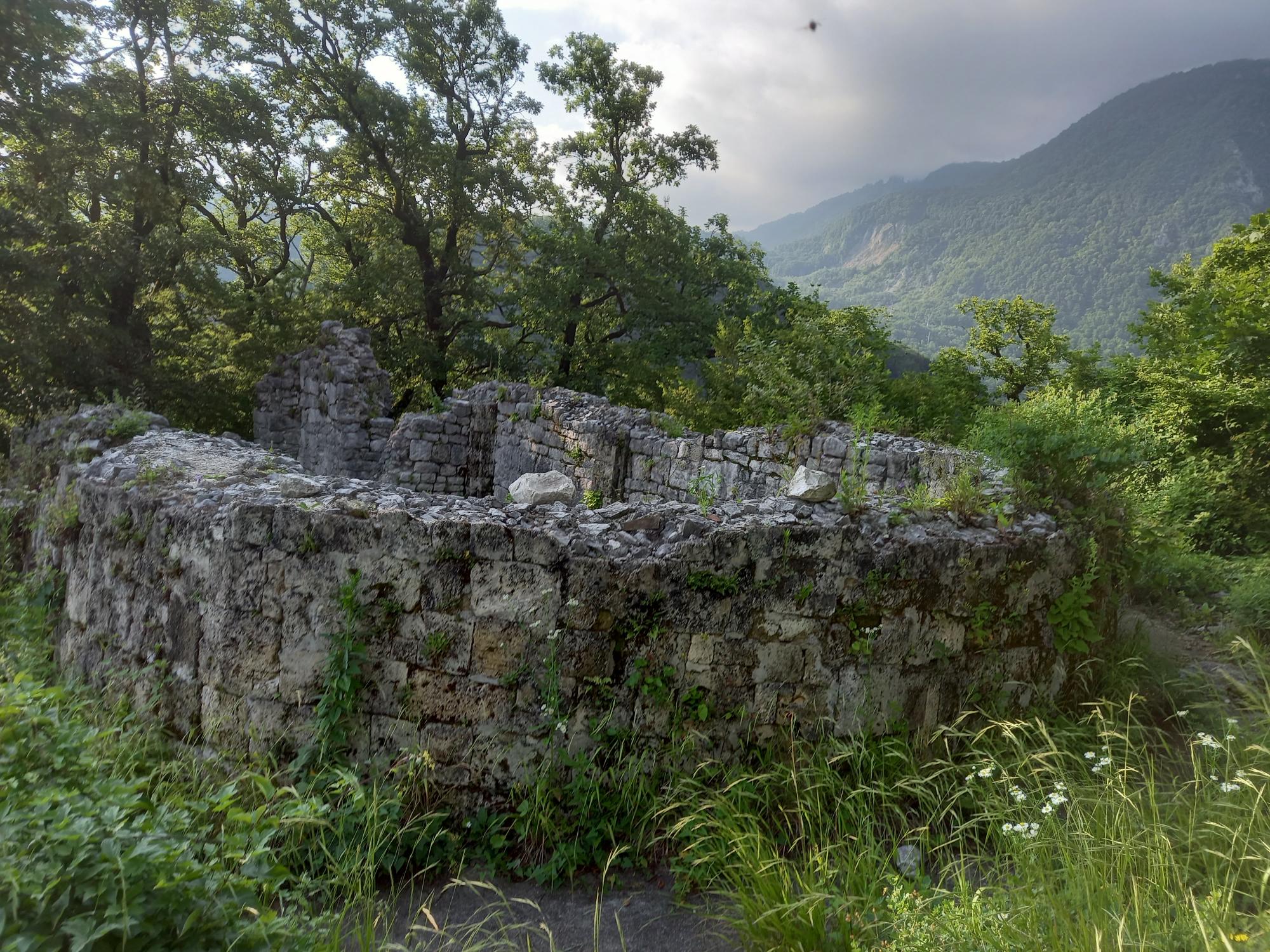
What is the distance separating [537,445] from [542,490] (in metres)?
4.59

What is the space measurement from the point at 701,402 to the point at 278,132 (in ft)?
36.9

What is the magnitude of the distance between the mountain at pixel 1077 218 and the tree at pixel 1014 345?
71.1 feet

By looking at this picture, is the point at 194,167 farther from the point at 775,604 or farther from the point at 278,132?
the point at 775,604

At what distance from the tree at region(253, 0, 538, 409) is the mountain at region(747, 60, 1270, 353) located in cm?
3107

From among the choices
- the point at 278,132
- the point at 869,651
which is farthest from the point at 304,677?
the point at 278,132

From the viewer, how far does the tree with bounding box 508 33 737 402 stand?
56.8ft

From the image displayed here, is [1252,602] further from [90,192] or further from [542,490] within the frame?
[90,192]

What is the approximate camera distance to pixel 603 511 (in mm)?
4301

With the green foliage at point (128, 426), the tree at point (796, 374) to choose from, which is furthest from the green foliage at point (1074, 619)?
the green foliage at point (128, 426)

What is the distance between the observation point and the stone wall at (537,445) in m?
6.39

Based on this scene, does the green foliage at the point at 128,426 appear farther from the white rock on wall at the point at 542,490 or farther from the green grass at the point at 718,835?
the white rock on wall at the point at 542,490

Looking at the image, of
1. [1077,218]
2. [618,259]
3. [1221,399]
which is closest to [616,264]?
[618,259]

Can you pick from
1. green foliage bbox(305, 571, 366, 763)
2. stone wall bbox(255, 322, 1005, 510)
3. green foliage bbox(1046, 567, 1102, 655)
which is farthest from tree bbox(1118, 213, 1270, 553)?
green foliage bbox(305, 571, 366, 763)

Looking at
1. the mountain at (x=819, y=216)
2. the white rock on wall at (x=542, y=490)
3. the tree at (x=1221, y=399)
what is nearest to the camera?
the white rock on wall at (x=542, y=490)
